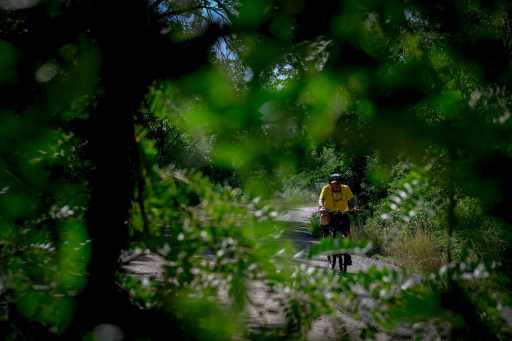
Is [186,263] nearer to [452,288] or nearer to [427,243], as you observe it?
[452,288]

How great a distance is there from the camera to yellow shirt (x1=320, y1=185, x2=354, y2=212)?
7785 millimetres

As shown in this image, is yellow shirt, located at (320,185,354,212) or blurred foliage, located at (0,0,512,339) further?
yellow shirt, located at (320,185,354,212)

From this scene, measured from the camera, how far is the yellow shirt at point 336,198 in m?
7.79

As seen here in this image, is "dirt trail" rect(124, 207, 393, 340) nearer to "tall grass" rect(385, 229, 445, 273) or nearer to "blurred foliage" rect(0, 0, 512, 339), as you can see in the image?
"blurred foliage" rect(0, 0, 512, 339)

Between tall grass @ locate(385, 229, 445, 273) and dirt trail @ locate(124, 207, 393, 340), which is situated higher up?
tall grass @ locate(385, 229, 445, 273)

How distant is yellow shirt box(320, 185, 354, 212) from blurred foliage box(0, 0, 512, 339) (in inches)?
285

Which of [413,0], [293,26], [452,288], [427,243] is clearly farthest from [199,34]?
[427,243]

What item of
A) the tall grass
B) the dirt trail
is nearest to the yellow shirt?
the tall grass

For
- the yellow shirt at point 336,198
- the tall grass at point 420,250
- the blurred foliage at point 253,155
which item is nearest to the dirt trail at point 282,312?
the blurred foliage at point 253,155

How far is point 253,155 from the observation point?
21.8 inches

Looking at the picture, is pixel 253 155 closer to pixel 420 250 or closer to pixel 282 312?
pixel 282 312

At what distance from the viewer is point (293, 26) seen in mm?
517

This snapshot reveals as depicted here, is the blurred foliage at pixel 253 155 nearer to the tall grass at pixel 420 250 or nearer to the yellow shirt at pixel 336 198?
the yellow shirt at pixel 336 198

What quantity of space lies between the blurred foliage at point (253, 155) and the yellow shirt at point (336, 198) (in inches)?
285
